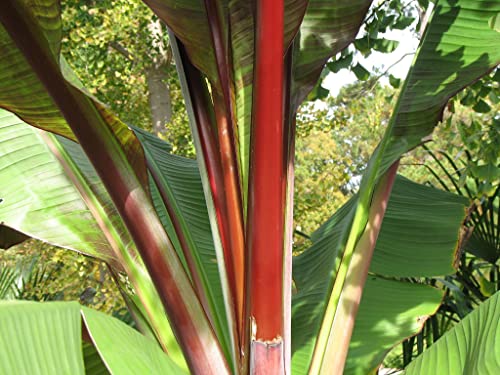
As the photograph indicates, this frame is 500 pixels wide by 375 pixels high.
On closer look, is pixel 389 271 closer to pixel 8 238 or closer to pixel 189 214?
pixel 189 214

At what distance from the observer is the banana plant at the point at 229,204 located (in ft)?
3.29

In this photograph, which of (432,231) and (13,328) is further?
(432,231)

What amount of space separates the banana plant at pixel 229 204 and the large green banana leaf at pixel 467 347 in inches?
9.5

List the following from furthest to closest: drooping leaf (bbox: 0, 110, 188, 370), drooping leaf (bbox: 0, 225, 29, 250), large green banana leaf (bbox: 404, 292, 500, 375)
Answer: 1. drooping leaf (bbox: 0, 225, 29, 250)
2. drooping leaf (bbox: 0, 110, 188, 370)
3. large green banana leaf (bbox: 404, 292, 500, 375)

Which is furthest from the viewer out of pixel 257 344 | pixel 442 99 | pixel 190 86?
pixel 442 99

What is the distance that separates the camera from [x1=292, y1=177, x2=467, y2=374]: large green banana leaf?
4.93 feet

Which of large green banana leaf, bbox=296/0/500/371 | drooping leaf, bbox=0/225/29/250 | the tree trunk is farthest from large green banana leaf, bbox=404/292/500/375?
the tree trunk

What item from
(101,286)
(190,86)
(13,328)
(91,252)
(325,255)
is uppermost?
(101,286)

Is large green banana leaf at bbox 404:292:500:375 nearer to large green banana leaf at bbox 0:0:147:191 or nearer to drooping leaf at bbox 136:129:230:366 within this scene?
drooping leaf at bbox 136:129:230:366

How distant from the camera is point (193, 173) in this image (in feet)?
6.27

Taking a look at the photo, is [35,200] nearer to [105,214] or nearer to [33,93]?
[105,214]

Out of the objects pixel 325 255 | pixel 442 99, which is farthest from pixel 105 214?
pixel 442 99

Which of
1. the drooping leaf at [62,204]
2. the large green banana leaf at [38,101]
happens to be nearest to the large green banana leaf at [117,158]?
the large green banana leaf at [38,101]

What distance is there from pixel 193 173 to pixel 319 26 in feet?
2.30
